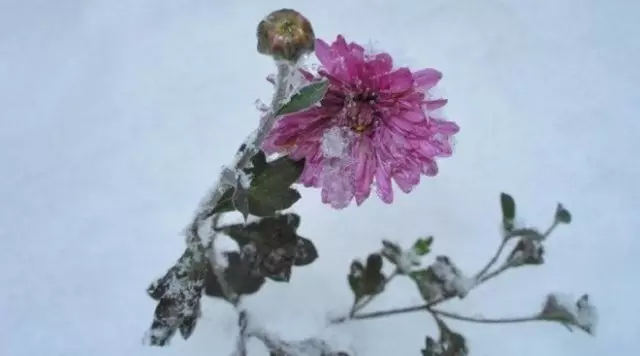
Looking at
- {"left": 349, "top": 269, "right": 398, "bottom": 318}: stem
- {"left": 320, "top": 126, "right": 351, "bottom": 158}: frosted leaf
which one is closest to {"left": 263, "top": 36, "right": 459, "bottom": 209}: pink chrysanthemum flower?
{"left": 320, "top": 126, "right": 351, "bottom": 158}: frosted leaf

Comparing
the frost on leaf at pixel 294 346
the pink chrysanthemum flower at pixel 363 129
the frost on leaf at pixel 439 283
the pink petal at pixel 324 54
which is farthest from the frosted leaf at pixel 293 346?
the pink petal at pixel 324 54

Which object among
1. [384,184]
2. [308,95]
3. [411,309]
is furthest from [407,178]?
[411,309]

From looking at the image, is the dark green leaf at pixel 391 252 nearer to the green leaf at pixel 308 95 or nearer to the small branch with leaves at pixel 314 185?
the small branch with leaves at pixel 314 185

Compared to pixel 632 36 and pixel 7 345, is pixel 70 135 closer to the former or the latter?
pixel 7 345

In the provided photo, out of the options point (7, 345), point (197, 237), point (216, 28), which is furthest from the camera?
point (216, 28)

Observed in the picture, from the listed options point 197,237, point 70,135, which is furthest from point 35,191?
point 197,237

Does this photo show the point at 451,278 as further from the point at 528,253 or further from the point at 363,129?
the point at 363,129
